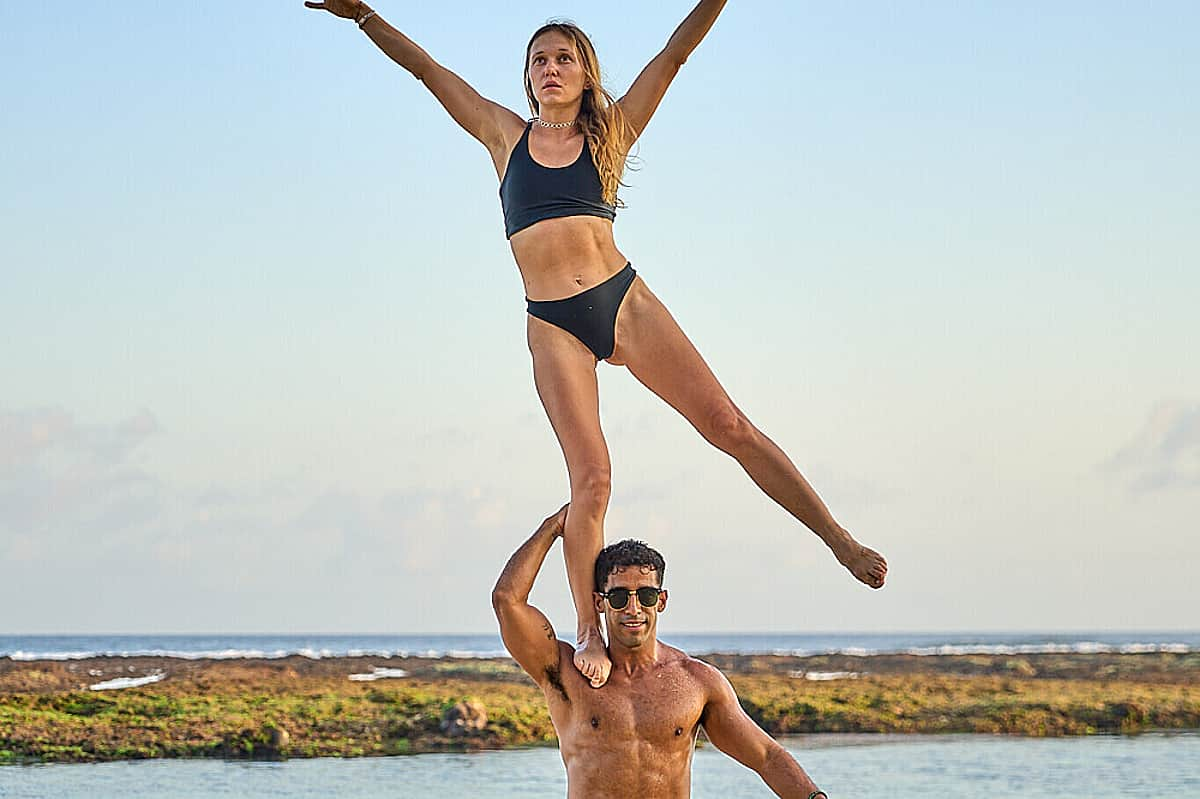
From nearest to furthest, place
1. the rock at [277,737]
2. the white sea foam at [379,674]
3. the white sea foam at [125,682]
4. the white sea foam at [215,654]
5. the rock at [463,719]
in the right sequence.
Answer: the rock at [277,737], the rock at [463,719], the white sea foam at [125,682], the white sea foam at [379,674], the white sea foam at [215,654]

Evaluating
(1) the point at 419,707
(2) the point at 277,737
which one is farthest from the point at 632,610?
(1) the point at 419,707

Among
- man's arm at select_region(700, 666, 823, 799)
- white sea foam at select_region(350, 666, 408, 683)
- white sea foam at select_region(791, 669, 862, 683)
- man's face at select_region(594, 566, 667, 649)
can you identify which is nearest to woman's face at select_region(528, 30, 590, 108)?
man's face at select_region(594, 566, 667, 649)

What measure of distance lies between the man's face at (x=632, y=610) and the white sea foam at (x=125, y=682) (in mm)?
20913

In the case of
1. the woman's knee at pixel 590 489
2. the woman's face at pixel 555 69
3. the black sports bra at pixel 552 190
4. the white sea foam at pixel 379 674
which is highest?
the woman's face at pixel 555 69

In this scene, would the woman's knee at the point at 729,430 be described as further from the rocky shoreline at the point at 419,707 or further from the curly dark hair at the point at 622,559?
the rocky shoreline at the point at 419,707

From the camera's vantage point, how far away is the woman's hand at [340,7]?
6.58 metres

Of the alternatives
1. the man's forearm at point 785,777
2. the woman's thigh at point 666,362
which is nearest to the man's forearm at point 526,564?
the woman's thigh at point 666,362

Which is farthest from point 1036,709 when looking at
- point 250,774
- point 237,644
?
point 237,644

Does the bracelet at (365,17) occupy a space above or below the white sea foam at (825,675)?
above

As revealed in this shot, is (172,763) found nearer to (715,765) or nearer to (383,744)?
(383,744)

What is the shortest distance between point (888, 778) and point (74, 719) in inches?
404

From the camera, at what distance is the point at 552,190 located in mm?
6234

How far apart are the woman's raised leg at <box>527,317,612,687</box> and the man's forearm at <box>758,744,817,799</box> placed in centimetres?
68

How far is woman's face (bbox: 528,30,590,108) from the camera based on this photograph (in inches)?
244
